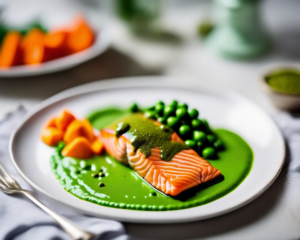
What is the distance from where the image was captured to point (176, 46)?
5.00 meters

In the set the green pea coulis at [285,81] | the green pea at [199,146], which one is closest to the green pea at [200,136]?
the green pea at [199,146]

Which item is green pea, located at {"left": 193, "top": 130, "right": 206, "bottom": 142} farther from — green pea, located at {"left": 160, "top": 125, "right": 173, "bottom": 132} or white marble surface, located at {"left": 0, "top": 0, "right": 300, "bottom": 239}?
white marble surface, located at {"left": 0, "top": 0, "right": 300, "bottom": 239}

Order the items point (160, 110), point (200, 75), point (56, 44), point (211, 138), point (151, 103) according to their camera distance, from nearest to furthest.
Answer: point (211, 138) → point (160, 110) → point (151, 103) → point (56, 44) → point (200, 75)

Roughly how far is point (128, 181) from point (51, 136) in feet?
2.65

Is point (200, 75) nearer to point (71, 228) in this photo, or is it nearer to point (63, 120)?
point (63, 120)

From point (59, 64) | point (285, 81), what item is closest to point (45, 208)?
point (59, 64)

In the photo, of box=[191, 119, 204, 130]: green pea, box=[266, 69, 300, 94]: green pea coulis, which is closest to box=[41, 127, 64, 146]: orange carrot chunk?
box=[191, 119, 204, 130]: green pea

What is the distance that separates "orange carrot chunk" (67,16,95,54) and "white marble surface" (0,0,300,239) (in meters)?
0.24

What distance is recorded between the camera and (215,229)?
6.77 feet

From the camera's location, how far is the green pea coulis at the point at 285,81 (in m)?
3.37

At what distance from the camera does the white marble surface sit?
6.79 ft

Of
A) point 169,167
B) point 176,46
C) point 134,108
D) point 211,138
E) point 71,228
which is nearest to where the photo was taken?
point 71,228

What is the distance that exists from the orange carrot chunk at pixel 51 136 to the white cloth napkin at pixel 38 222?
1.63 feet

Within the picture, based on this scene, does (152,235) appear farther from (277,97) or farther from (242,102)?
(277,97)
